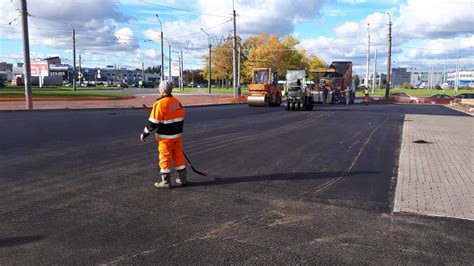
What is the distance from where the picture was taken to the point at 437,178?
7652mm

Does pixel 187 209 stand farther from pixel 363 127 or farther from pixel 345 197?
pixel 363 127

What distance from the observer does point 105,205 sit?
5.69 meters

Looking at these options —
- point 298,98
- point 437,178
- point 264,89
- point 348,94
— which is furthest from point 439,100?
point 437,178

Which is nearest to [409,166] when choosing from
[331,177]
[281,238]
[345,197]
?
[331,177]

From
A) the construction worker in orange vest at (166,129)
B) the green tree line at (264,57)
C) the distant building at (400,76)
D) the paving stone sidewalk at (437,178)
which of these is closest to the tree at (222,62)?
the green tree line at (264,57)

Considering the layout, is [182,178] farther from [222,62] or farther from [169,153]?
[222,62]

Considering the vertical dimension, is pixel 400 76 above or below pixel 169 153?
above

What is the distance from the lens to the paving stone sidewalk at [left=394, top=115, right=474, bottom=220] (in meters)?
5.84

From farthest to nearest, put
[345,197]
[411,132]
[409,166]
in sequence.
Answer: [411,132], [409,166], [345,197]

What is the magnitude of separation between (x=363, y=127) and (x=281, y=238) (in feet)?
43.1

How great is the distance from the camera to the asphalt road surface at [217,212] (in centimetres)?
415

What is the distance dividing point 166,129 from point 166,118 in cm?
18

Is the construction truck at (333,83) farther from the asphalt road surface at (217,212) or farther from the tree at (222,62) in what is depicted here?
the tree at (222,62)

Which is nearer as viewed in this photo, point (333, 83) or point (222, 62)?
point (333, 83)
